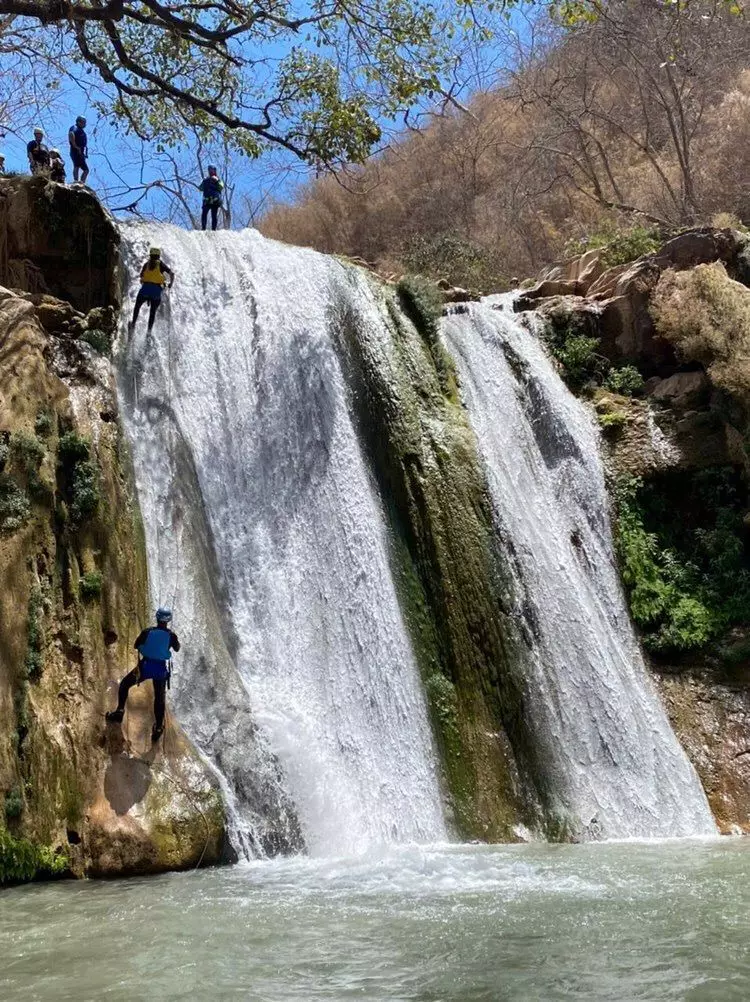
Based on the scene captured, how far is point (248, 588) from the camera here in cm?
1274

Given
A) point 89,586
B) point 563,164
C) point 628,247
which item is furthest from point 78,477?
point 563,164

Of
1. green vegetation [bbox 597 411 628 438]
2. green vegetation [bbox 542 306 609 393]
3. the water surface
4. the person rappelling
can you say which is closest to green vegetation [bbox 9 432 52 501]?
the person rappelling

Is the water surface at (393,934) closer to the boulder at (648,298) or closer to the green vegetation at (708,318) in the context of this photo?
the green vegetation at (708,318)

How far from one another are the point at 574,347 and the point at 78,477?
10159mm

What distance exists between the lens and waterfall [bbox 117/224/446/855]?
10992mm

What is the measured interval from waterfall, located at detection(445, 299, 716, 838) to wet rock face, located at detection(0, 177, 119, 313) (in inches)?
238

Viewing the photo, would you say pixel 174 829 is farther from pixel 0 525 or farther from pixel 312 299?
pixel 312 299

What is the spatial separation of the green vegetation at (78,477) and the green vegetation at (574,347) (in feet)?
31.3

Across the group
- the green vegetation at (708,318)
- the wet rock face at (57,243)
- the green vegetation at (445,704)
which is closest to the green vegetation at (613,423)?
the green vegetation at (708,318)

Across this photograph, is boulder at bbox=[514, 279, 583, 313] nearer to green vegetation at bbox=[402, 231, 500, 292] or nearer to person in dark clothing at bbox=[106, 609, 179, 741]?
green vegetation at bbox=[402, 231, 500, 292]

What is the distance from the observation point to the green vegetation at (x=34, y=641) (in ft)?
33.3

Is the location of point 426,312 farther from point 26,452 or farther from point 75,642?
point 75,642

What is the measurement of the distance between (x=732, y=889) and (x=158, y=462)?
28.4 ft

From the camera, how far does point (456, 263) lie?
97.3 ft
